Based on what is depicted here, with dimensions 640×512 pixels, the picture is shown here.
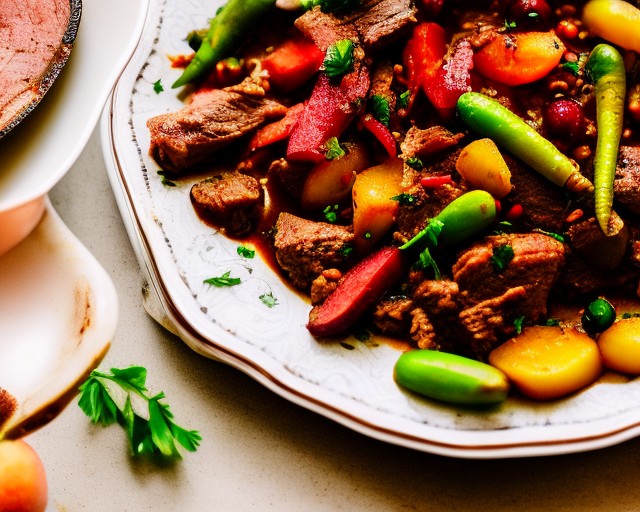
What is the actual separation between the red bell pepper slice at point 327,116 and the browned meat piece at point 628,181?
1.20m

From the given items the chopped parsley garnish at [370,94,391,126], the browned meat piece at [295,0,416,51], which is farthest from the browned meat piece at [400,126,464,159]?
the browned meat piece at [295,0,416,51]

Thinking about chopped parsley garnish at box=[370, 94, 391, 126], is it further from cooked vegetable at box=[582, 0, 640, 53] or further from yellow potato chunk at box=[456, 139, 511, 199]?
cooked vegetable at box=[582, 0, 640, 53]

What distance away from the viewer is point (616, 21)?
3.25 metres

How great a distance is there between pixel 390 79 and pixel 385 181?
535mm

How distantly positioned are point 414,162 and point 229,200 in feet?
2.84

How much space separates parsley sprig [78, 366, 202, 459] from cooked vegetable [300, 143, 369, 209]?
1.14 m

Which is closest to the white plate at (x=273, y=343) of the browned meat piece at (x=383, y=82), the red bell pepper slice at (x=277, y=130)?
the red bell pepper slice at (x=277, y=130)

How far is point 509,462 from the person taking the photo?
9.93 ft

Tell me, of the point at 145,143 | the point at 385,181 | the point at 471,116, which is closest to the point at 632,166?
the point at 471,116

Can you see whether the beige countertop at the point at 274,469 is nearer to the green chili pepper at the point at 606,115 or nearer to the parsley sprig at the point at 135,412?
the parsley sprig at the point at 135,412

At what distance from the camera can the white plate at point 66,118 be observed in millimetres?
3312

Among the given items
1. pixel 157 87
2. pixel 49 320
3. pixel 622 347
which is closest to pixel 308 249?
pixel 157 87

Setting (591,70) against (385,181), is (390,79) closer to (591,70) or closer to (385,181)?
(385,181)

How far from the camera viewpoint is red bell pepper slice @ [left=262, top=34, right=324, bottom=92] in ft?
11.5
